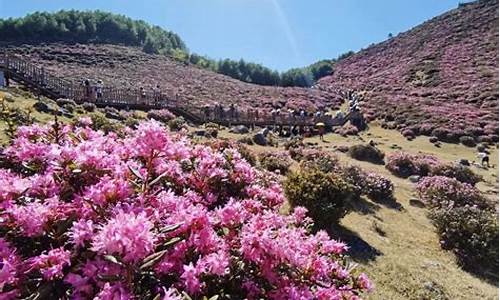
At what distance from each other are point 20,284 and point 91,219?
0.46 meters

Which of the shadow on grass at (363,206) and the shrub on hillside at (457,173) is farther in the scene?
the shrub on hillside at (457,173)

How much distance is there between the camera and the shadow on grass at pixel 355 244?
921cm

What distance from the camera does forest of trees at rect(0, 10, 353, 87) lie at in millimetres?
78062

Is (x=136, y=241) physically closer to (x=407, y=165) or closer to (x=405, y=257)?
(x=405, y=257)

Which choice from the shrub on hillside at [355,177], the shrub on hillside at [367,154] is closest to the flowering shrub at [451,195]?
the shrub on hillside at [355,177]

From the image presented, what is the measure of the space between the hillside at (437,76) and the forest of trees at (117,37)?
6562 mm

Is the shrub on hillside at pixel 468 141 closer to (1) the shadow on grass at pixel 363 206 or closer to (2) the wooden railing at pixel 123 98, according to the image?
(2) the wooden railing at pixel 123 98

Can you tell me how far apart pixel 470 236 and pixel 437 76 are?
53.1 meters

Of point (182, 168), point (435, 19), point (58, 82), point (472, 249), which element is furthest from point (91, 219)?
point (435, 19)

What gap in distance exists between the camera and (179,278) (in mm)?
2344

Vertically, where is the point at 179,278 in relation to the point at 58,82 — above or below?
above

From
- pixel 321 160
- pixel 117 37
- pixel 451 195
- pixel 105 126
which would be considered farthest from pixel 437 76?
pixel 117 37

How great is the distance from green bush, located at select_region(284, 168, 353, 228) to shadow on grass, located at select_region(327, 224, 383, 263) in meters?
0.28

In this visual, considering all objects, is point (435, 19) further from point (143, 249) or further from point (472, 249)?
point (143, 249)
